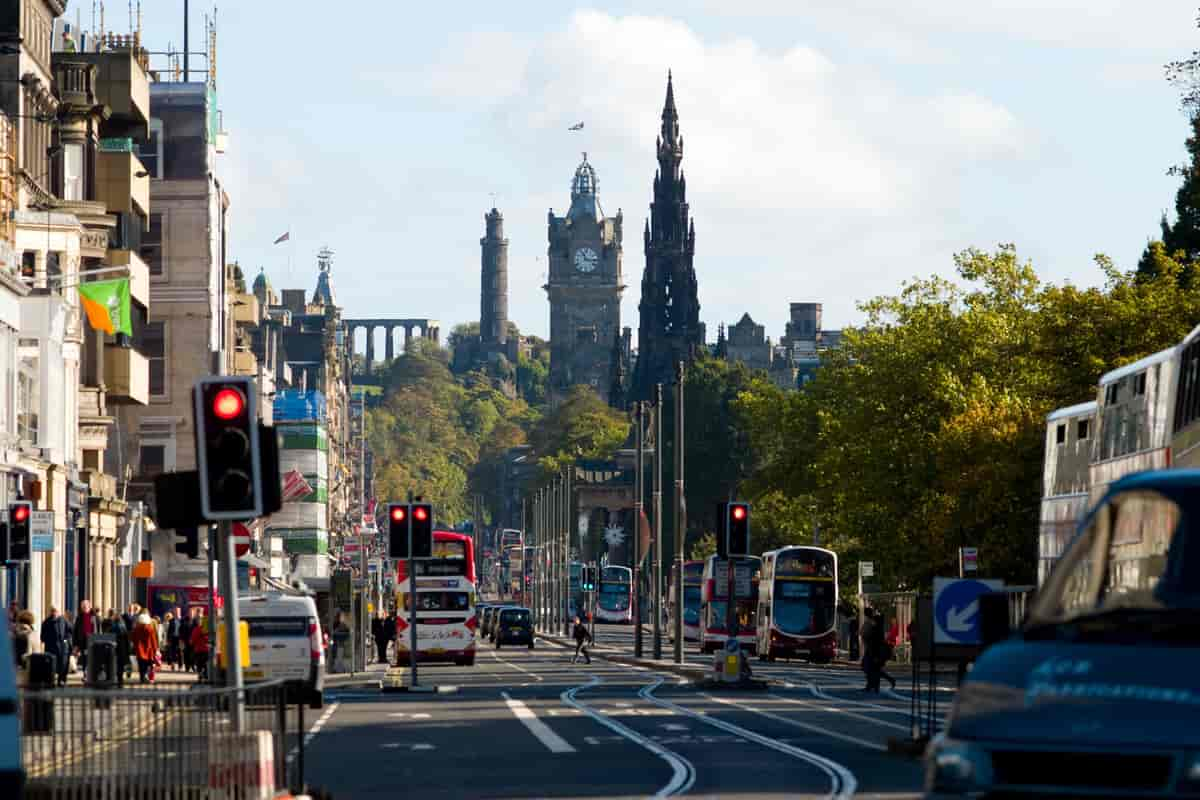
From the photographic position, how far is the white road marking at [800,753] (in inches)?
901

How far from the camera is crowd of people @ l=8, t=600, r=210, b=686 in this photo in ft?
131

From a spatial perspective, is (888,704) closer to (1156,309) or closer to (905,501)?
(1156,309)

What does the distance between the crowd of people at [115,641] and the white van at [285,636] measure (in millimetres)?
850

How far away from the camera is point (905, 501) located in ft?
286

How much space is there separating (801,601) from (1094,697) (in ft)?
231

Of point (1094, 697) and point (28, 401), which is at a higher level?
point (28, 401)

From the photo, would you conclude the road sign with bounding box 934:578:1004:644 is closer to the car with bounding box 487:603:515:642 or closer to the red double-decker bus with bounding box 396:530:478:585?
the red double-decker bus with bounding box 396:530:478:585

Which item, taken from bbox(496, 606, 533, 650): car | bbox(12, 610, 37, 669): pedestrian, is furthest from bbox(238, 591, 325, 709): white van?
bbox(496, 606, 533, 650): car

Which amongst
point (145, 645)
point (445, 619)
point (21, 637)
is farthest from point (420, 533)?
point (445, 619)

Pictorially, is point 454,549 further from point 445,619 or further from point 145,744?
point 145,744

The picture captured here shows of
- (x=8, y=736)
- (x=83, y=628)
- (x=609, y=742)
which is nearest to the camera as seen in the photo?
(x=8, y=736)

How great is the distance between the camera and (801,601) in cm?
8006

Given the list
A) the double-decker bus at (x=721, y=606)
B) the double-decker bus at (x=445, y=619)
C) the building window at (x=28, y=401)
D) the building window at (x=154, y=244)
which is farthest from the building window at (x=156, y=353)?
the building window at (x=28, y=401)

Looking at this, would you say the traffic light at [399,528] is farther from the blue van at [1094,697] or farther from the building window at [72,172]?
the blue van at [1094,697]
